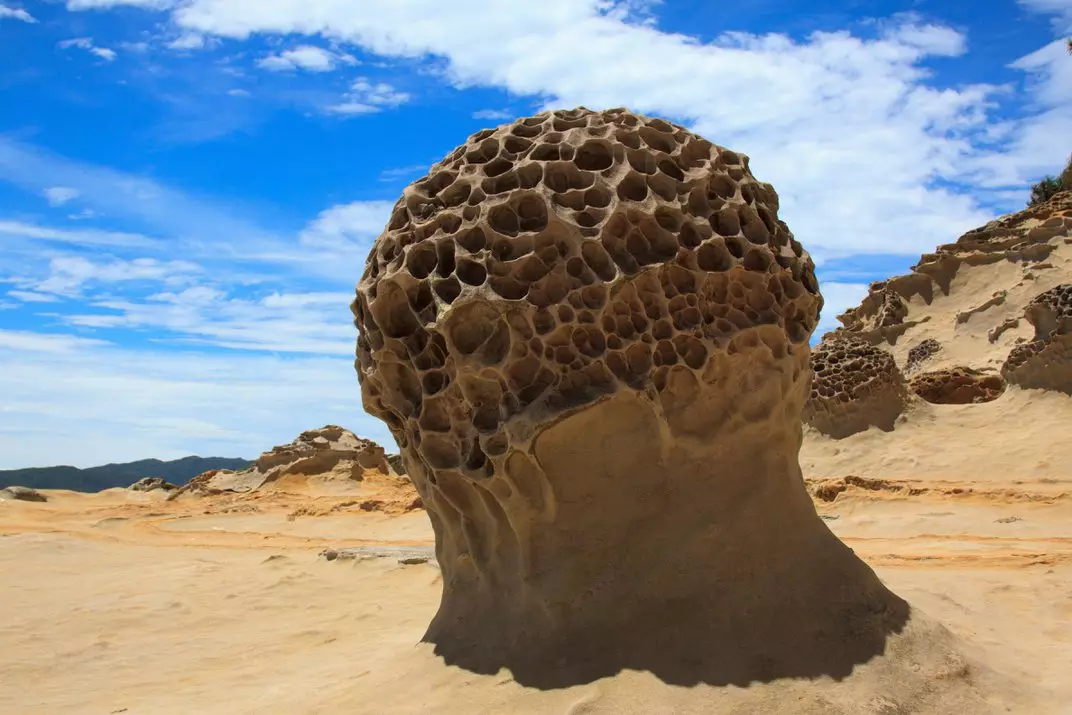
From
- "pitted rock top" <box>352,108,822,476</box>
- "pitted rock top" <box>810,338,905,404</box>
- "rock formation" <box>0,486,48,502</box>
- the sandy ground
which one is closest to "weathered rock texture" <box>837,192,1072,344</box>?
"pitted rock top" <box>810,338,905,404</box>

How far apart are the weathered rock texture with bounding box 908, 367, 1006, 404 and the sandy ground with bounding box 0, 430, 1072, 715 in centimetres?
481

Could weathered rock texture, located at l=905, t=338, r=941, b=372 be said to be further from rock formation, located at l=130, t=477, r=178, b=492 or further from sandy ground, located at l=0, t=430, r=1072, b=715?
rock formation, located at l=130, t=477, r=178, b=492

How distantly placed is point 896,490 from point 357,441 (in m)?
10.3

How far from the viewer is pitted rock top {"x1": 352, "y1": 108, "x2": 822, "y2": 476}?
3547mm

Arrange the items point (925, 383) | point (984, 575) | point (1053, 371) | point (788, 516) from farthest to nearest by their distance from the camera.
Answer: point (925, 383), point (1053, 371), point (984, 575), point (788, 516)

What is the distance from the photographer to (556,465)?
3.62m

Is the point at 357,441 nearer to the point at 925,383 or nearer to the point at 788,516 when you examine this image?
the point at 925,383

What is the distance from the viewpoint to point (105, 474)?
26.5 meters

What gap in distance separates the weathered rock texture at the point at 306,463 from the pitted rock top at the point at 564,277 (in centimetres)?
1165

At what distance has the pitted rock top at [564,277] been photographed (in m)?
3.55

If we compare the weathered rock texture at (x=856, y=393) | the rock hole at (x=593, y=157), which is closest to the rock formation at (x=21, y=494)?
the weathered rock texture at (x=856, y=393)

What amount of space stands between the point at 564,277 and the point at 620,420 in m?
0.68

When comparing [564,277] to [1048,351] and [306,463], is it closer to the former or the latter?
[1048,351]

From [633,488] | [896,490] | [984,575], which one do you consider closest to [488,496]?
[633,488]
